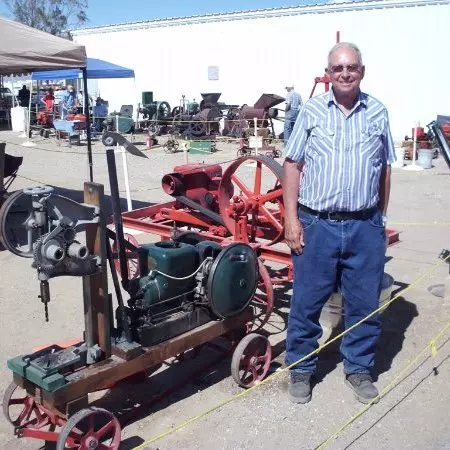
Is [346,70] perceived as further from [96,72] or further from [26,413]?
[96,72]

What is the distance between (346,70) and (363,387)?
5.90 feet

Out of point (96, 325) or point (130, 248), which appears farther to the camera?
point (130, 248)

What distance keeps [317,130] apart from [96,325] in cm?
150

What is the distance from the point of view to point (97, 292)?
283 centimetres

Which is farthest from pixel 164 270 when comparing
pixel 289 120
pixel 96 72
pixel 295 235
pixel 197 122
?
pixel 197 122

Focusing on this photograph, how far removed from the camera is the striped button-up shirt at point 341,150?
305 cm

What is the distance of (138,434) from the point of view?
3098 mm

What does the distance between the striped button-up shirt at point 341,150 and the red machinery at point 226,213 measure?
1.24 metres

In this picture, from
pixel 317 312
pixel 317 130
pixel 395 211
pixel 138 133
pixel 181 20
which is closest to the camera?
pixel 317 130

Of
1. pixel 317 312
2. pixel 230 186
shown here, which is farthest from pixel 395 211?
pixel 317 312

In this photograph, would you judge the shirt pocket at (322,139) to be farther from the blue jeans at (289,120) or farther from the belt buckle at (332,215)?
the blue jeans at (289,120)

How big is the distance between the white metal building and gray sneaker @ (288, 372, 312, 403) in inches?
664

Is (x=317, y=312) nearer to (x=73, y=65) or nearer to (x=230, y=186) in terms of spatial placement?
(x=230, y=186)

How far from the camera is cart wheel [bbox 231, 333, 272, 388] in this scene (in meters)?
3.45
